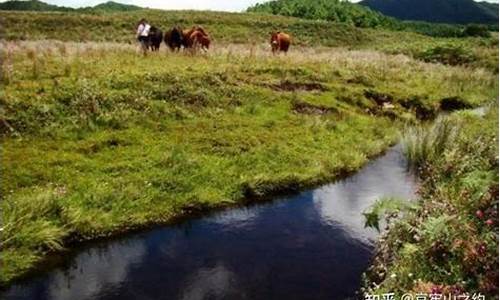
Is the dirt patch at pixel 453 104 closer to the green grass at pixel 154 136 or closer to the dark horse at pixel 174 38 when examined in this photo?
the green grass at pixel 154 136

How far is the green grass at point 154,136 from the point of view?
1423cm

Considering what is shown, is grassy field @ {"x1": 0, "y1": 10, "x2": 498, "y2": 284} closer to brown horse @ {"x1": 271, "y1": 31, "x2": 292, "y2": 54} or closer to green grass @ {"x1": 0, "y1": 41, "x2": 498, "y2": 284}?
green grass @ {"x1": 0, "y1": 41, "x2": 498, "y2": 284}

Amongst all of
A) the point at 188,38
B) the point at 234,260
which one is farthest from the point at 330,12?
the point at 234,260

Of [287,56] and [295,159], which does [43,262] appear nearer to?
[295,159]

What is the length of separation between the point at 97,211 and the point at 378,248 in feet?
19.5

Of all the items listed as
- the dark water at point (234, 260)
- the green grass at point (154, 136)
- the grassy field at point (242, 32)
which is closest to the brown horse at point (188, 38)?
the green grass at point (154, 136)

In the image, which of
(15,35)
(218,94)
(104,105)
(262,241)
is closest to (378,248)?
(262,241)

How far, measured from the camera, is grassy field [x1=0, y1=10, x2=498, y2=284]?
14.4 m

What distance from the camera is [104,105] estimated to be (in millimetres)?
20016

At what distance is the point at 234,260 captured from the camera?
12609mm

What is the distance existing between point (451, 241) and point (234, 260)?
4504 millimetres

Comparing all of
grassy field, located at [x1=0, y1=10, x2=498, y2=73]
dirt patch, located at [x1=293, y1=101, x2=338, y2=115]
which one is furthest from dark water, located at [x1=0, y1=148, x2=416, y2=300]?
grassy field, located at [x1=0, y1=10, x2=498, y2=73]

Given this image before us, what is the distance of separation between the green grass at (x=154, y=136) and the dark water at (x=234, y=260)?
27.4 inches

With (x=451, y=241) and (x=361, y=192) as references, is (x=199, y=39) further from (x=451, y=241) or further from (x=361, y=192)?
(x=451, y=241)
